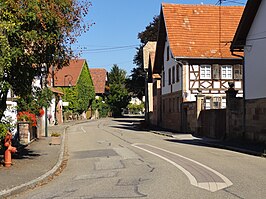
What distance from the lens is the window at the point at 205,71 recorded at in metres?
37.7

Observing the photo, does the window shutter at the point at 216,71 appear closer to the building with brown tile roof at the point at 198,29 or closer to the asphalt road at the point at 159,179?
the building with brown tile roof at the point at 198,29

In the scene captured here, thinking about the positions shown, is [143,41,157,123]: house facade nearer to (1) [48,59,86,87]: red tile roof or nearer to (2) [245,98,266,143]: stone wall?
(1) [48,59,86,87]: red tile roof

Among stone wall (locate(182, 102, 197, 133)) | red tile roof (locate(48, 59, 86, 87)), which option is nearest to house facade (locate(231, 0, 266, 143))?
stone wall (locate(182, 102, 197, 133))

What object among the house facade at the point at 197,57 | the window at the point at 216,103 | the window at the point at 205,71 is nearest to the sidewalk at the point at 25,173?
the house facade at the point at 197,57

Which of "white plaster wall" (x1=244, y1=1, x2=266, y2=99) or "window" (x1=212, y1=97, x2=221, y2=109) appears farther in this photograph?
"window" (x1=212, y1=97, x2=221, y2=109)

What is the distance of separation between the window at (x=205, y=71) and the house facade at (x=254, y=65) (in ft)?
39.6

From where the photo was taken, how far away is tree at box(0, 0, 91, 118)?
12.1 m

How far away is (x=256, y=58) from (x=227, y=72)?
1448 centimetres

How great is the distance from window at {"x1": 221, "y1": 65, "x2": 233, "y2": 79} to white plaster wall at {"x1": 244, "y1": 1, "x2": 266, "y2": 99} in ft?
42.2

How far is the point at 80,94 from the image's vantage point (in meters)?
70.5

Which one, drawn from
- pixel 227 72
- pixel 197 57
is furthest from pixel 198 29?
pixel 227 72

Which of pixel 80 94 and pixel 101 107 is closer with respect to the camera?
pixel 80 94

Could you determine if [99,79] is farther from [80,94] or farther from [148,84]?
[148,84]

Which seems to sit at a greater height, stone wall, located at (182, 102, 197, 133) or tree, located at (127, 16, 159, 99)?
tree, located at (127, 16, 159, 99)
